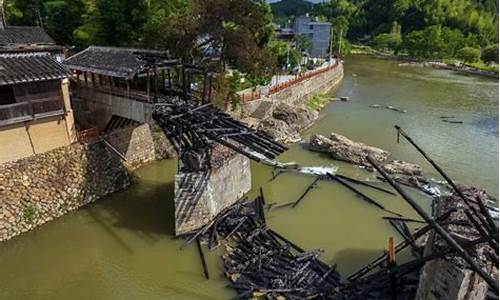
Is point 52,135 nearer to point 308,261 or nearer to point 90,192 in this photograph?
point 90,192

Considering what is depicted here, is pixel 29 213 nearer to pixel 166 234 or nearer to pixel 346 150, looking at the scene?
pixel 166 234

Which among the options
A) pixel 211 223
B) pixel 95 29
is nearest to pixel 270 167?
pixel 211 223

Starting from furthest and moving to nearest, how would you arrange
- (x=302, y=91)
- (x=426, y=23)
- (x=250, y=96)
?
(x=426, y=23) → (x=302, y=91) → (x=250, y=96)

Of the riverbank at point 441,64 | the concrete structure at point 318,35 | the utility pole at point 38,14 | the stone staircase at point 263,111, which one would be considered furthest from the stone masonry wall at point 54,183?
the riverbank at point 441,64

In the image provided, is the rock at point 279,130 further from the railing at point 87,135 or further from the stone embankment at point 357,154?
the railing at point 87,135

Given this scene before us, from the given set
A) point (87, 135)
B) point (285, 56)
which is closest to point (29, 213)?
point (87, 135)
